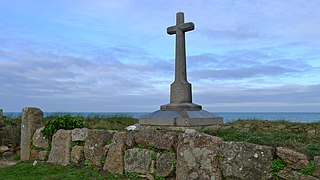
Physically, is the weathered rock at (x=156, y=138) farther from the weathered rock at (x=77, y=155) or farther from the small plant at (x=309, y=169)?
the small plant at (x=309, y=169)

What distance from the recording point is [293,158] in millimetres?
5523

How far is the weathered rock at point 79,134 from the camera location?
839 centimetres

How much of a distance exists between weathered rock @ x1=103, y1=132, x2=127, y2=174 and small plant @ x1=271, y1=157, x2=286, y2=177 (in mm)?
3041

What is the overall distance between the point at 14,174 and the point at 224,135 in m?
4.72

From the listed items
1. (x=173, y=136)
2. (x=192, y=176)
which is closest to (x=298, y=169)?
(x=192, y=176)

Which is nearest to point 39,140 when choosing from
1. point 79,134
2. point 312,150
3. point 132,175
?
point 79,134

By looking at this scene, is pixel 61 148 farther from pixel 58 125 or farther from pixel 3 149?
pixel 3 149

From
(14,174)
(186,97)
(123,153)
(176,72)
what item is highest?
(176,72)

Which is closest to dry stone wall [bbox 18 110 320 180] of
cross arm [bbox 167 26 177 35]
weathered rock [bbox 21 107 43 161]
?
weathered rock [bbox 21 107 43 161]

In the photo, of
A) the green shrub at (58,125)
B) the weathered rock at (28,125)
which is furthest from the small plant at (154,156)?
the weathered rock at (28,125)

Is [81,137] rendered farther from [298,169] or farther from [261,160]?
[298,169]

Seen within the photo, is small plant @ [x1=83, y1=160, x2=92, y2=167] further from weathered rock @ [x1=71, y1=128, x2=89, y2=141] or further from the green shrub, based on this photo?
the green shrub

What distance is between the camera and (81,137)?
8414mm

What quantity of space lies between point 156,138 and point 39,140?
3871mm
